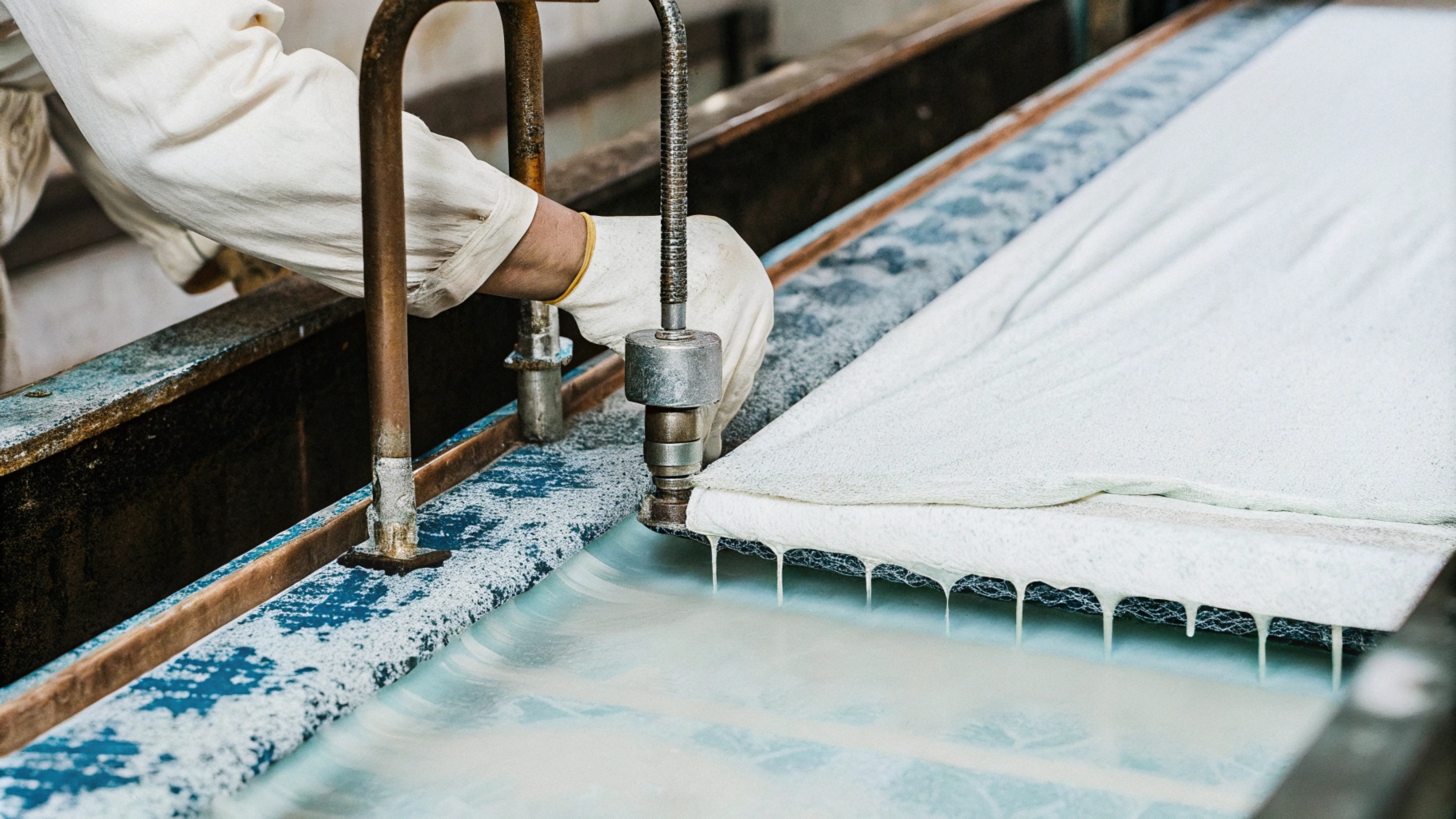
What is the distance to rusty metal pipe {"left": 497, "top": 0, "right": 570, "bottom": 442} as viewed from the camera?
138 centimetres

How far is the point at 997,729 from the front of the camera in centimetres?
112

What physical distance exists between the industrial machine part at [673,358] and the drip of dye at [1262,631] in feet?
1.73

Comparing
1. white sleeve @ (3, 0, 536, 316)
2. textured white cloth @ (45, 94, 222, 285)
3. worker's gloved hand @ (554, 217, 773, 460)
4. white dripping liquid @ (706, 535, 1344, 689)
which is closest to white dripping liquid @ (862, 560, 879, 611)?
white dripping liquid @ (706, 535, 1344, 689)

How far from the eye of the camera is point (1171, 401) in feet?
5.03

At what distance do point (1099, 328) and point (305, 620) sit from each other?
3.74 ft

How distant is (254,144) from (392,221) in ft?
0.50

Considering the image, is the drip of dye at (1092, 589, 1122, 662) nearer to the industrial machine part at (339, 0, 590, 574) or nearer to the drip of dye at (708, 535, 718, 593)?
the drip of dye at (708, 535, 718, 593)

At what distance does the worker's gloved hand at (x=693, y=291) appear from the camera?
138 centimetres

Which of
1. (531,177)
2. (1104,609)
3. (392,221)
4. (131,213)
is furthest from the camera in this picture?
(131,213)

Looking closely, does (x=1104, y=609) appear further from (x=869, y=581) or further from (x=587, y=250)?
(x=587, y=250)

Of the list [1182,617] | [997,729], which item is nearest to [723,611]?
[997,729]

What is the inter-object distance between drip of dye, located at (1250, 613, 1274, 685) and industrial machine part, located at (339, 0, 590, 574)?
2.42ft

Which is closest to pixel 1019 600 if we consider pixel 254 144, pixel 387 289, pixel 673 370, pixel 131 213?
pixel 673 370

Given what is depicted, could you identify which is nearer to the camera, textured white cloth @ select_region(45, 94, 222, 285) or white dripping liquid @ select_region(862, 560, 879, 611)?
white dripping liquid @ select_region(862, 560, 879, 611)
